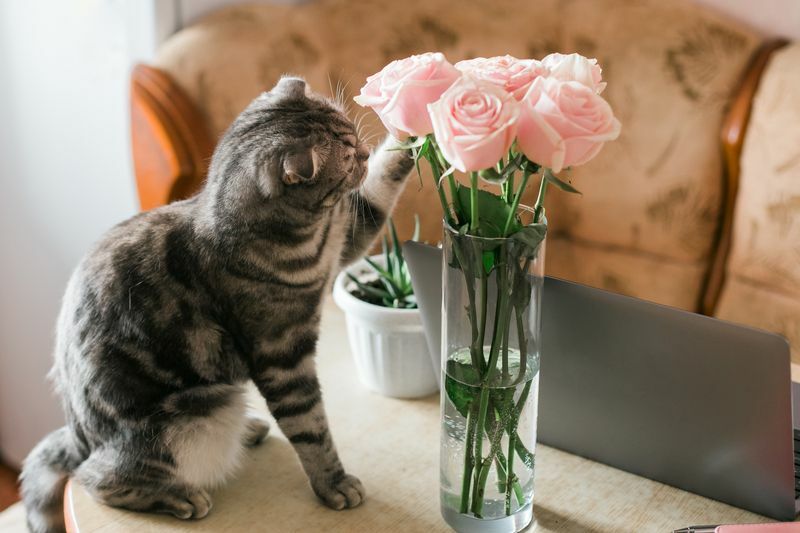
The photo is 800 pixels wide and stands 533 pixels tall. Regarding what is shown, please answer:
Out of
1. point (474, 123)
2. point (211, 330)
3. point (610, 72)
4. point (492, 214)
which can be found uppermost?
point (474, 123)

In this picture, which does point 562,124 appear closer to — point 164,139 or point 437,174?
point 437,174

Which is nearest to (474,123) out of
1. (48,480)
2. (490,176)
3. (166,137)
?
(490,176)

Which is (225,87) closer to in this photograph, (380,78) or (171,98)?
(171,98)

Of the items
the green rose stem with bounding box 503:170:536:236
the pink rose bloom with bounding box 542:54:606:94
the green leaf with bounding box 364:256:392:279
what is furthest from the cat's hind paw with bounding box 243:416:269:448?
the pink rose bloom with bounding box 542:54:606:94

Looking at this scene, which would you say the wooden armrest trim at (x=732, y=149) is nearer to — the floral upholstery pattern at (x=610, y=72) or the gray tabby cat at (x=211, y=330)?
the floral upholstery pattern at (x=610, y=72)

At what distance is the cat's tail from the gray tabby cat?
7 centimetres

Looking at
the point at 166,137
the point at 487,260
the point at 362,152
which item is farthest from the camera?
the point at 166,137

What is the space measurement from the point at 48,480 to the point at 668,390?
76 centimetres

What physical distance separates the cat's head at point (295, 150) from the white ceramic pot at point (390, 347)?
0.21m

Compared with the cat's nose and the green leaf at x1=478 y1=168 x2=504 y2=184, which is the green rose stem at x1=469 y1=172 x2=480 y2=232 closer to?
the green leaf at x1=478 y1=168 x2=504 y2=184

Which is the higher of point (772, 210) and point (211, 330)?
point (211, 330)

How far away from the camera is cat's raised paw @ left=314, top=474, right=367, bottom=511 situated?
975mm

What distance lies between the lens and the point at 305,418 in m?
0.99

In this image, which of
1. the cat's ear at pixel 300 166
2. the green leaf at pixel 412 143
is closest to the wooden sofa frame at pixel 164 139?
the cat's ear at pixel 300 166
